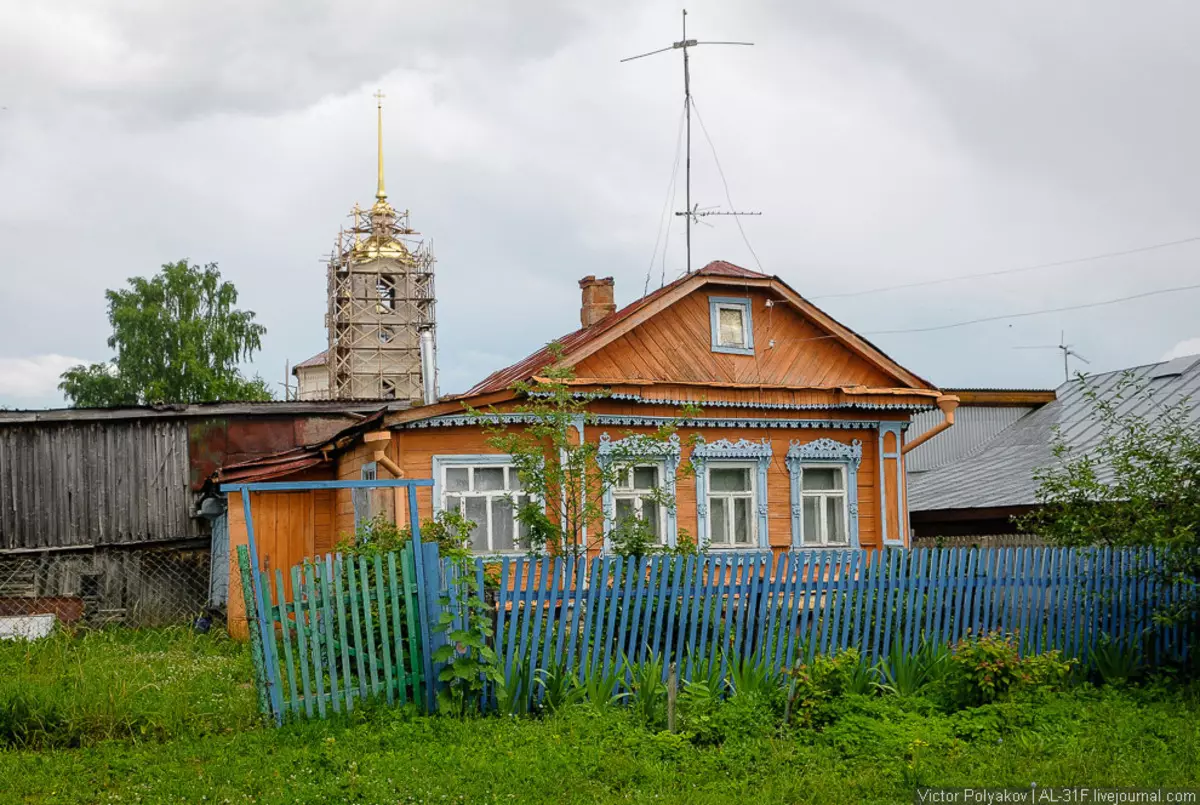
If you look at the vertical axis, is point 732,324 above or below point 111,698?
above

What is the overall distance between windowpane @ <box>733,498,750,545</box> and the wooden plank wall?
8.27 meters

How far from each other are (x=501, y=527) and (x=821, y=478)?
4516mm

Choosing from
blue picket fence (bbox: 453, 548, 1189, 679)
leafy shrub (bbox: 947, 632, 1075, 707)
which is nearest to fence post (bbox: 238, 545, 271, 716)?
blue picket fence (bbox: 453, 548, 1189, 679)

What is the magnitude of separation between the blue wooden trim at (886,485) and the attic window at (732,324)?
7.09 ft

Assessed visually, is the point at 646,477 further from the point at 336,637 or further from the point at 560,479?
the point at 336,637

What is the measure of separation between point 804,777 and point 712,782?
0.58m

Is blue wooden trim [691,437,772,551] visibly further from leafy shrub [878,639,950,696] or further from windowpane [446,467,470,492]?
leafy shrub [878,639,950,696]

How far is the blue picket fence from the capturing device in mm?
9102

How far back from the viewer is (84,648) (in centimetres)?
1163

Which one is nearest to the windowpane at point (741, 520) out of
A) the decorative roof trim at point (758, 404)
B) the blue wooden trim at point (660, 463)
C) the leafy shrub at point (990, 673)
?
the blue wooden trim at point (660, 463)

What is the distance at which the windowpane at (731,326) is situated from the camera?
16.0 m

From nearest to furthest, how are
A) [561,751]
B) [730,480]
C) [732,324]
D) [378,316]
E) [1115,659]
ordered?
[561,751], [1115,659], [730,480], [732,324], [378,316]

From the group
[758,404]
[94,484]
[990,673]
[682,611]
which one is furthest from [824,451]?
[94,484]

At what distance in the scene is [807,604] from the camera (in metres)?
9.98
